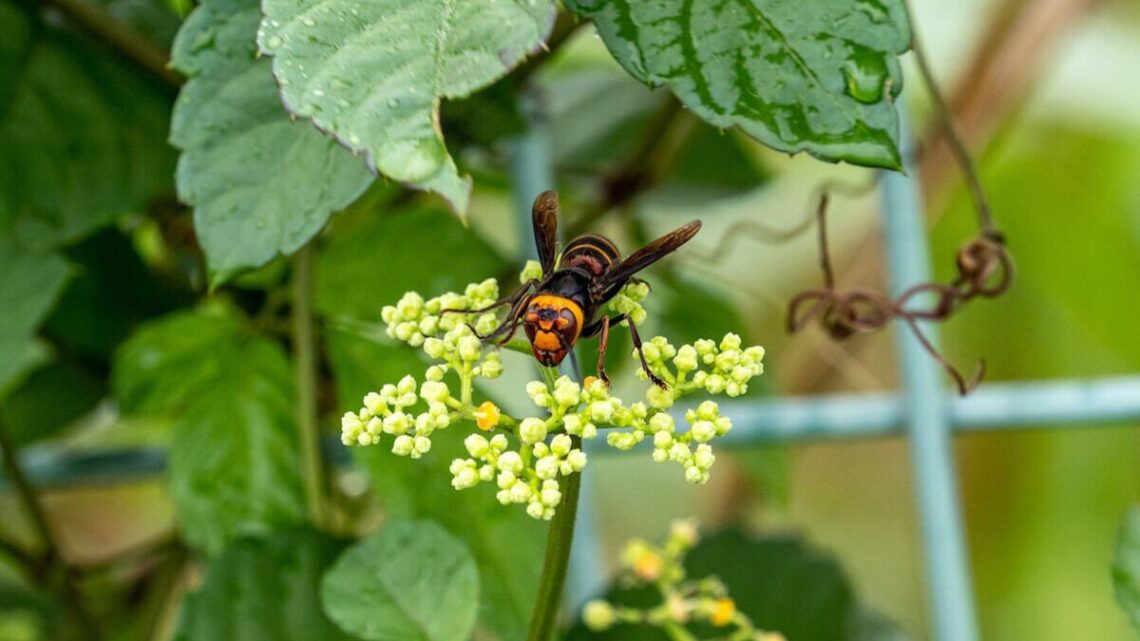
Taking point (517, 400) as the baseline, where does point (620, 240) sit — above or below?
above

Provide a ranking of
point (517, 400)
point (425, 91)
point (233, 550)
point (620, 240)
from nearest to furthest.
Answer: point (425, 91), point (233, 550), point (620, 240), point (517, 400)

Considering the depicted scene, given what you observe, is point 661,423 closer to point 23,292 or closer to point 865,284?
point 23,292

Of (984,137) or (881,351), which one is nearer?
(984,137)

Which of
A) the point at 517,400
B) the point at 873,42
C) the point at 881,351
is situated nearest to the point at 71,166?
the point at 873,42

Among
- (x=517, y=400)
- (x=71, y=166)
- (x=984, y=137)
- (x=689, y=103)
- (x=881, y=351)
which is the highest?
(x=689, y=103)

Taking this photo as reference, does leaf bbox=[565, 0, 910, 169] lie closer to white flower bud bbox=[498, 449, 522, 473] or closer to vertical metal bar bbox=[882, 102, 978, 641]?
white flower bud bbox=[498, 449, 522, 473]

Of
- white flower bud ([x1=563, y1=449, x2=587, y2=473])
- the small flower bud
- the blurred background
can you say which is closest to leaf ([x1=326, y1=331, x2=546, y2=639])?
the small flower bud

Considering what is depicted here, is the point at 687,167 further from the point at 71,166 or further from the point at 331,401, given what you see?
the point at 71,166
